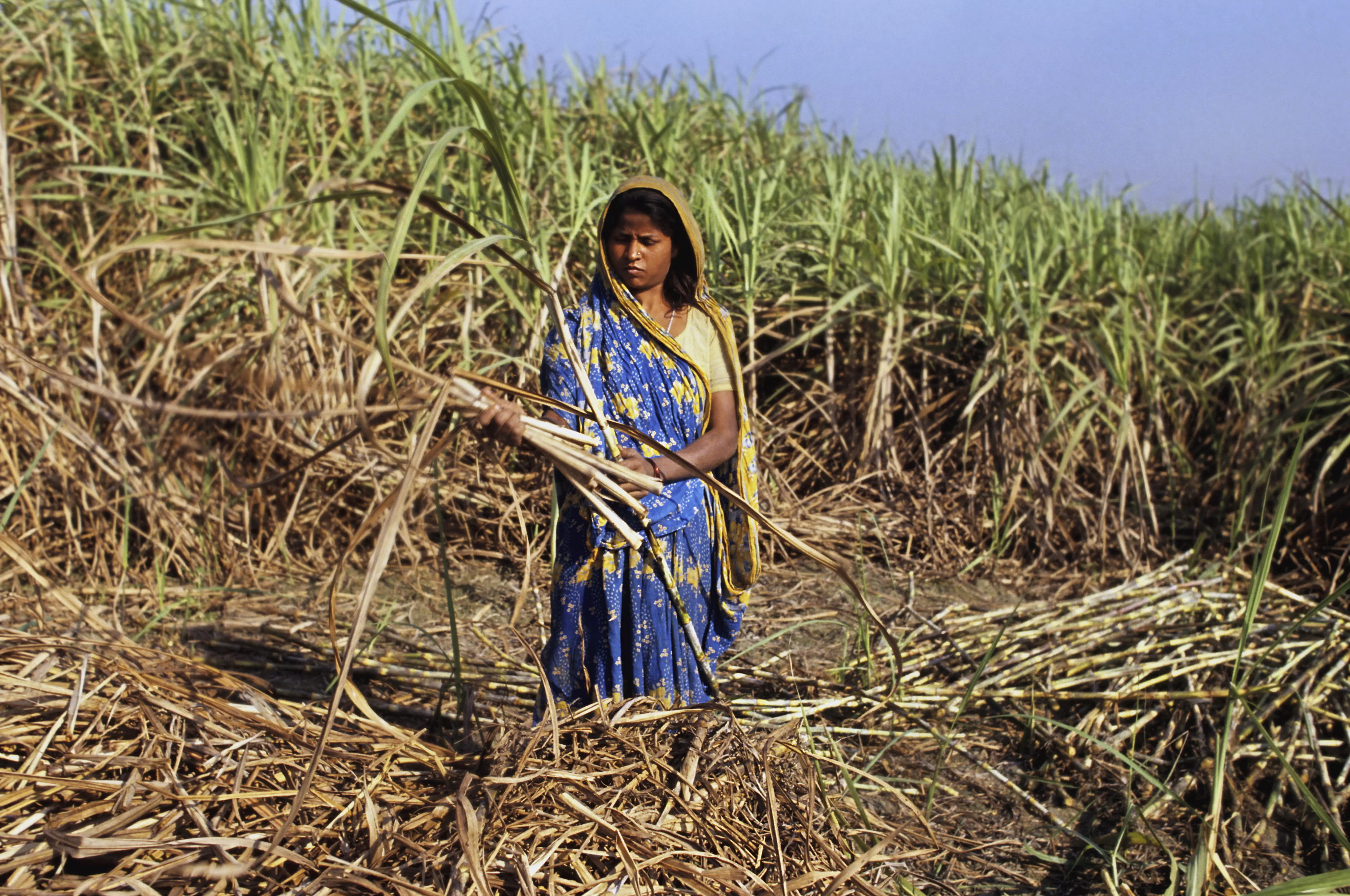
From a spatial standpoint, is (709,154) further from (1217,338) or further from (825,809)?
(825,809)

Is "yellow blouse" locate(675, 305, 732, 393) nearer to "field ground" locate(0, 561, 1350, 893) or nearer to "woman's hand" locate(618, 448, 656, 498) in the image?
"woman's hand" locate(618, 448, 656, 498)

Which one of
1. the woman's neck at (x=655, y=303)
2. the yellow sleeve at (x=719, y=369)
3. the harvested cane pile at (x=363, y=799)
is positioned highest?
the woman's neck at (x=655, y=303)

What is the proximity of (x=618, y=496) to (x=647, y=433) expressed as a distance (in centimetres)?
44

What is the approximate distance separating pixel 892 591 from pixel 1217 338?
2.15 m

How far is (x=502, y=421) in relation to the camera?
133 cm

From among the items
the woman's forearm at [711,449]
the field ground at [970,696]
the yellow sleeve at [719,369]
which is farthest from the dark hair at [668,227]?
the field ground at [970,696]

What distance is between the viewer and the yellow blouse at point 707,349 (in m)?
2.02

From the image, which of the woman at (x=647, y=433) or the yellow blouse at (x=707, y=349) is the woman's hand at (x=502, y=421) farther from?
the yellow blouse at (x=707, y=349)

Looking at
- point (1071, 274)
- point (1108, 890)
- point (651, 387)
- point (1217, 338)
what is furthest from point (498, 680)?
point (1217, 338)

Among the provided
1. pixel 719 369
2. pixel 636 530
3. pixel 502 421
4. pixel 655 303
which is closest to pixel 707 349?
pixel 719 369

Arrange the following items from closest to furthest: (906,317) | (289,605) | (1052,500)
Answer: (289,605) < (1052,500) < (906,317)

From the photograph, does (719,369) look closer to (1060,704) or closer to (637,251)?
(637,251)

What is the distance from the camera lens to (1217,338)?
429cm

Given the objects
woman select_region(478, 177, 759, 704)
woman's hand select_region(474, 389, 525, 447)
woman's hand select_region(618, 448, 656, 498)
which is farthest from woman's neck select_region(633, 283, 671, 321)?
woman's hand select_region(474, 389, 525, 447)
